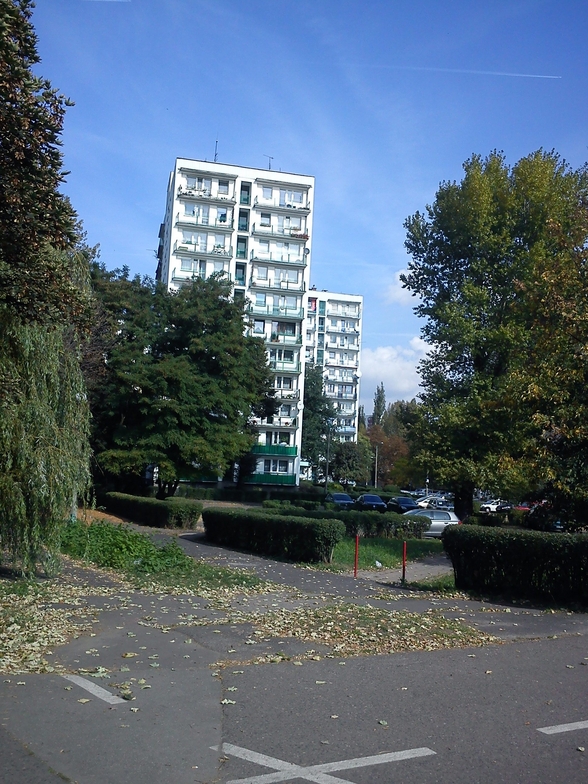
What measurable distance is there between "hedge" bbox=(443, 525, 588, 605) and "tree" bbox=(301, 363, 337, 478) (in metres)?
67.1

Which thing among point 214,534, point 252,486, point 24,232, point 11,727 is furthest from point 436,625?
point 252,486

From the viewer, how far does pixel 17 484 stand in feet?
42.5

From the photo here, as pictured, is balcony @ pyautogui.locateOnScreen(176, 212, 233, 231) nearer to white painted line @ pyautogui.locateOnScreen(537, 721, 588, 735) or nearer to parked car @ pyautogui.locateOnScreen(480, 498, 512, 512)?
parked car @ pyautogui.locateOnScreen(480, 498, 512, 512)

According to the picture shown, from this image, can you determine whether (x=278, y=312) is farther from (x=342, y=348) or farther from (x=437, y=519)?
(x=342, y=348)

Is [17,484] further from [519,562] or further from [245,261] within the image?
[245,261]

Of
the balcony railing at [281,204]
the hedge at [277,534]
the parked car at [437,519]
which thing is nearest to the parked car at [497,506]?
the parked car at [437,519]

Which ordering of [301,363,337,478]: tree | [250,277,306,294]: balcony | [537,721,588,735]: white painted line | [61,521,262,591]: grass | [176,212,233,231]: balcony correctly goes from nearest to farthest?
[537,721,588,735]: white painted line
[61,521,262,591]: grass
[176,212,233,231]: balcony
[250,277,306,294]: balcony
[301,363,337,478]: tree

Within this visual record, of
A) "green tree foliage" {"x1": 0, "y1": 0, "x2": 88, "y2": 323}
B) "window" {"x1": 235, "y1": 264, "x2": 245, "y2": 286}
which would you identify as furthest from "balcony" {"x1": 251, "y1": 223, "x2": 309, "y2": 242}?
"green tree foliage" {"x1": 0, "y1": 0, "x2": 88, "y2": 323}

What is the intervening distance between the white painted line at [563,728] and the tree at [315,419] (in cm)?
7573

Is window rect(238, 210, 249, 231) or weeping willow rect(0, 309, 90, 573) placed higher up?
window rect(238, 210, 249, 231)

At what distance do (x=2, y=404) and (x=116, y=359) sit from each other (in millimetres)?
26266

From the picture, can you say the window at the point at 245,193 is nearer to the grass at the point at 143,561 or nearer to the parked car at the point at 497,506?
the parked car at the point at 497,506

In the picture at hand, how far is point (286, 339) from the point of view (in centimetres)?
7125

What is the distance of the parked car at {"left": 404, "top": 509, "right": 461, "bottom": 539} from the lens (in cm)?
3683
